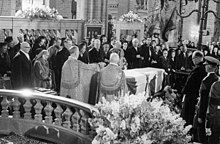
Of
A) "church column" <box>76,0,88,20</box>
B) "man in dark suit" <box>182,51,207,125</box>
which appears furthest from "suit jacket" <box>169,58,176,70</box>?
"church column" <box>76,0,88,20</box>

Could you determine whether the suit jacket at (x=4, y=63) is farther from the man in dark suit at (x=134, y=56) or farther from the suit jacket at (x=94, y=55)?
the man in dark suit at (x=134, y=56)

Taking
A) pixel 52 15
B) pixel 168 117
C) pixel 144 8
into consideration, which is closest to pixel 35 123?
pixel 168 117

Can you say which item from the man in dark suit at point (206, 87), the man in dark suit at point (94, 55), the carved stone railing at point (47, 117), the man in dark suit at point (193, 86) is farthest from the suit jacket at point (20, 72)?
the man in dark suit at point (94, 55)

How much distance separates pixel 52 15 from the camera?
14.4 metres

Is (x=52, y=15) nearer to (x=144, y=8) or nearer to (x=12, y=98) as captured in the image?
(x=12, y=98)

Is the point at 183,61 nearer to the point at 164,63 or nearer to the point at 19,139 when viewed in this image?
the point at 164,63

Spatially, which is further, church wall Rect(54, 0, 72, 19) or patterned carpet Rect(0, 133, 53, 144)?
church wall Rect(54, 0, 72, 19)

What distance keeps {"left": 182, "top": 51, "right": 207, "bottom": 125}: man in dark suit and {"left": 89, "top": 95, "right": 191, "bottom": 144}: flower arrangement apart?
444 centimetres

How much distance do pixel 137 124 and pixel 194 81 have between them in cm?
473

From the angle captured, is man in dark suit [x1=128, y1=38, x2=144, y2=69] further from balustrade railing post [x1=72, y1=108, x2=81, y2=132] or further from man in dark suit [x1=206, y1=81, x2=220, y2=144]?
balustrade railing post [x1=72, y1=108, x2=81, y2=132]

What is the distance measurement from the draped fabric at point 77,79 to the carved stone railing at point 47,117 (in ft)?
5.62

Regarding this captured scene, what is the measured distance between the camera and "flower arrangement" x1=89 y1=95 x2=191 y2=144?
3268mm

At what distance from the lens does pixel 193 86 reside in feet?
25.4

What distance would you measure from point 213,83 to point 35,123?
10.2ft
